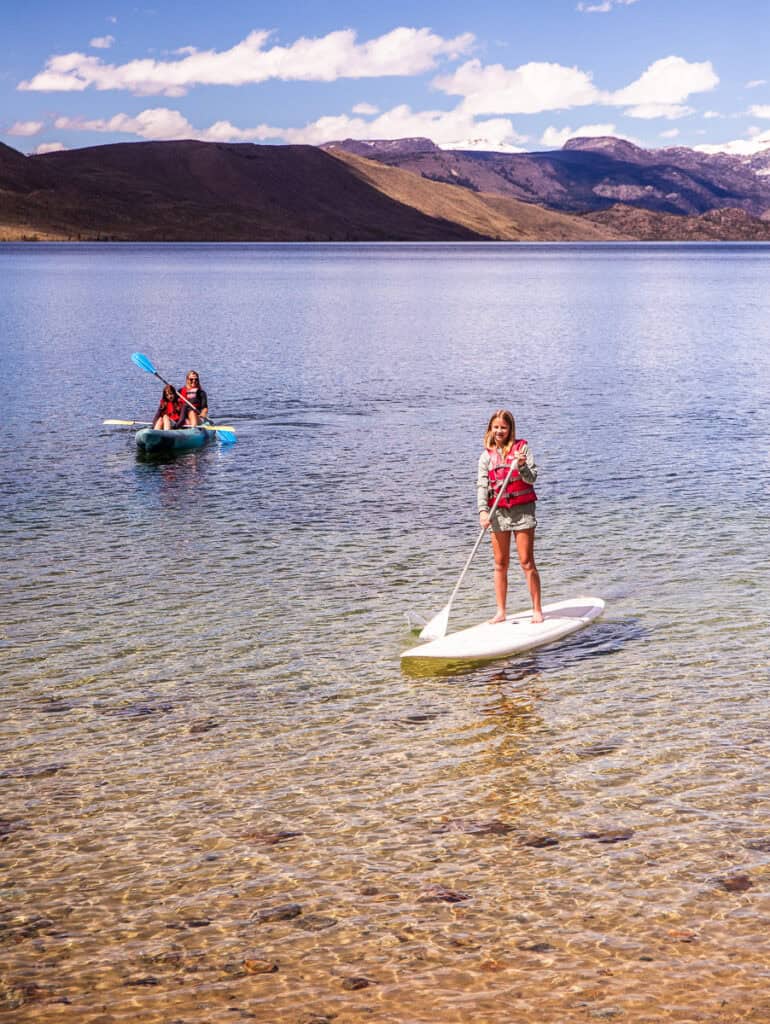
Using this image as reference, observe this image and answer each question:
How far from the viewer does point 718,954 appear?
23.1ft

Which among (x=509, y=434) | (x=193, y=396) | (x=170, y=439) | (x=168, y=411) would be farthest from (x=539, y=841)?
(x=193, y=396)

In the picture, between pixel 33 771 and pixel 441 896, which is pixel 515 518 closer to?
pixel 33 771

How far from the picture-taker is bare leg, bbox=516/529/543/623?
12844 millimetres

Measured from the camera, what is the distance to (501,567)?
1302cm

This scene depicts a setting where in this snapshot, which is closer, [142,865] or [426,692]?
[142,865]

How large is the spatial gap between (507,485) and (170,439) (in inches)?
558

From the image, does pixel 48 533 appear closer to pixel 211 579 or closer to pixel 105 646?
pixel 211 579

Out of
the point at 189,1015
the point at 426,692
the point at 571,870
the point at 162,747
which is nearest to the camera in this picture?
the point at 189,1015

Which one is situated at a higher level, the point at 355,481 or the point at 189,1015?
the point at 355,481

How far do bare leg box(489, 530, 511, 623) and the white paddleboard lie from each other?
13 centimetres

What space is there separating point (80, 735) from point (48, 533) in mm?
8119

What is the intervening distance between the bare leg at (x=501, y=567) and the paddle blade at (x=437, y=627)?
541 millimetres

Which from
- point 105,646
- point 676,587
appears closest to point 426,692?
→ point 105,646

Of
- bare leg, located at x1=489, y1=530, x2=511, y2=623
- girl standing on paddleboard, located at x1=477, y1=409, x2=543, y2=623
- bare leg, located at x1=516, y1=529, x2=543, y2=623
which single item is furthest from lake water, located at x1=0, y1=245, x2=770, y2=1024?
girl standing on paddleboard, located at x1=477, y1=409, x2=543, y2=623
